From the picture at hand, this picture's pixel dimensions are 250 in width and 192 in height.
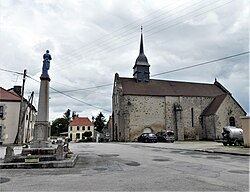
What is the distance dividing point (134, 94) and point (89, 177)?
36.1 m

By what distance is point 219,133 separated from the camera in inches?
1645

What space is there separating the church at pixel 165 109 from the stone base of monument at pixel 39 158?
3083 cm

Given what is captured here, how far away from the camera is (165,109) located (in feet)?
149

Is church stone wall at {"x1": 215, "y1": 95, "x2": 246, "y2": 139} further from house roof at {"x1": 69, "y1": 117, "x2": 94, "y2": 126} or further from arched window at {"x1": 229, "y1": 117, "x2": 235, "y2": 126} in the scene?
house roof at {"x1": 69, "y1": 117, "x2": 94, "y2": 126}

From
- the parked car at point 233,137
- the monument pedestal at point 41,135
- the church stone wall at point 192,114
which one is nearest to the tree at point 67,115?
the church stone wall at point 192,114

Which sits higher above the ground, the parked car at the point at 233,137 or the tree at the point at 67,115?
the tree at the point at 67,115

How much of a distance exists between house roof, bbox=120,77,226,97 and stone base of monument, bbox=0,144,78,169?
31.8m

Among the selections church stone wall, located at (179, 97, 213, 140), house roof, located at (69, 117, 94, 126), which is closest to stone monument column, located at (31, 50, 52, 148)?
church stone wall, located at (179, 97, 213, 140)

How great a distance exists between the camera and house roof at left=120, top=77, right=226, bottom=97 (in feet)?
147

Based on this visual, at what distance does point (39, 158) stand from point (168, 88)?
1544 inches

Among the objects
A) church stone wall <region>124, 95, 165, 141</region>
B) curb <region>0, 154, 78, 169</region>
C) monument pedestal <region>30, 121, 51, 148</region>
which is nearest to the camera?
curb <region>0, 154, 78, 169</region>

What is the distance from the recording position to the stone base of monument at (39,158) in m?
10.1

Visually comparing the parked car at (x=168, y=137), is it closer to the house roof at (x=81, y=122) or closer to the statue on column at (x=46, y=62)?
the statue on column at (x=46, y=62)

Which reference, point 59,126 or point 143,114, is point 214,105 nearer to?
point 143,114
